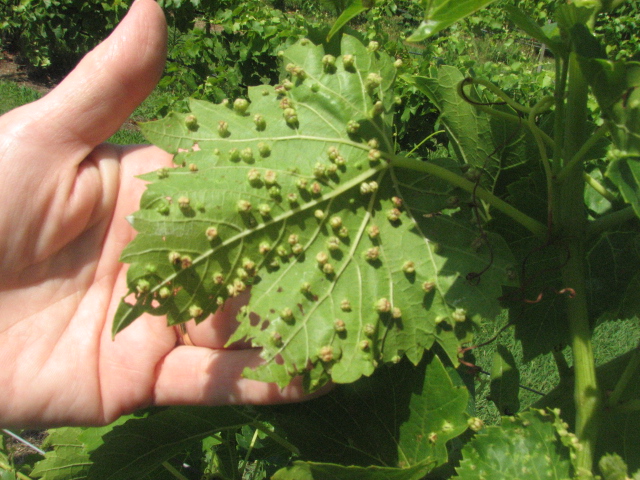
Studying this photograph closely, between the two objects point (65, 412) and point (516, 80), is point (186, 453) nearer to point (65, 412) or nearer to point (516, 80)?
point (65, 412)

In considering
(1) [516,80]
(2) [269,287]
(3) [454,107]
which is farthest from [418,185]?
(1) [516,80]

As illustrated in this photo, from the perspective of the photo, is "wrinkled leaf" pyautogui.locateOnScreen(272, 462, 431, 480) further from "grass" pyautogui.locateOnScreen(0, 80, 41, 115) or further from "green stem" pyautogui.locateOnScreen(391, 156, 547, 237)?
"grass" pyautogui.locateOnScreen(0, 80, 41, 115)

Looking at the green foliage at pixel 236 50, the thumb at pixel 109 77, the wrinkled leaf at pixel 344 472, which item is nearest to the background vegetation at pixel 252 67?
the green foliage at pixel 236 50

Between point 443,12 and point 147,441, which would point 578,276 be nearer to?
point 443,12

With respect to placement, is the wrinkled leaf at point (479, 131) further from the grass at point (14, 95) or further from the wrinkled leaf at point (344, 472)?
the grass at point (14, 95)

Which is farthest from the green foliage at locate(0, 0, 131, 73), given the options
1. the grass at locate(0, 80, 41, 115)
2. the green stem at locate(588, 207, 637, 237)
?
the green stem at locate(588, 207, 637, 237)
